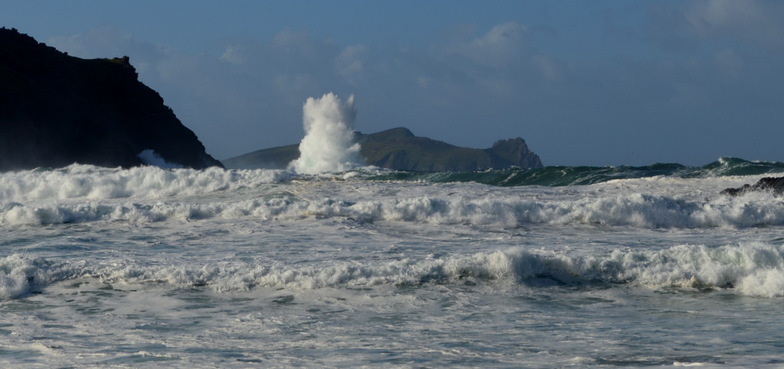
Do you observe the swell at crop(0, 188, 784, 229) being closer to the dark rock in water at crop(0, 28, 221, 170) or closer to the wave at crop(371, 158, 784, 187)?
the wave at crop(371, 158, 784, 187)

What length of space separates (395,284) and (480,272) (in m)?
1.16

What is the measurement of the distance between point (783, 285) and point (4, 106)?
155 ft

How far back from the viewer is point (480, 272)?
34.8 ft

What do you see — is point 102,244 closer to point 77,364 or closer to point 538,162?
point 77,364

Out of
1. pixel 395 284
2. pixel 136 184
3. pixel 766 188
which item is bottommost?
pixel 395 284

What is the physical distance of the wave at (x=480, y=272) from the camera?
10242 mm

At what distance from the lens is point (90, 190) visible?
23125 millimetres

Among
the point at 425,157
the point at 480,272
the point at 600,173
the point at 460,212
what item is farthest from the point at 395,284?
the point at 425,157

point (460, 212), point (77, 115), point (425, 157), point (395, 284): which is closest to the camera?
point (395, 284)

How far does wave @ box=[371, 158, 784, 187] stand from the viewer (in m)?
28.1

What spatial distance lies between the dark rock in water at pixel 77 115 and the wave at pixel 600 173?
82.1 ft

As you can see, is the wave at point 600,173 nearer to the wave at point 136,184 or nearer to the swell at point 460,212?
the wave at point 136,184

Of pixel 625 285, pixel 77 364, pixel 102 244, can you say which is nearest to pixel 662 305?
pixel 625 285

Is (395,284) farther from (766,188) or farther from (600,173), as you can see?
(600,173)
